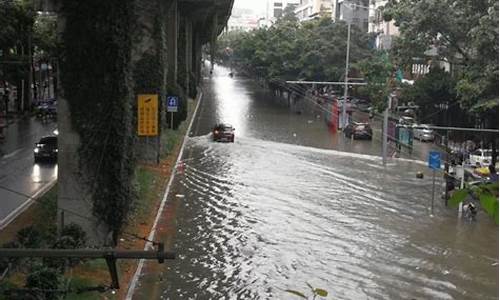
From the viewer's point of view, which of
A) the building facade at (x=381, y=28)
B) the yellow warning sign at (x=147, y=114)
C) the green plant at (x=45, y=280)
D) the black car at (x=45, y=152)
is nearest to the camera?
the green plant at (x=45, y=280)

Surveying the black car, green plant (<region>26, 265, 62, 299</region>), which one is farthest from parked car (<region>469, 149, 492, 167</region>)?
green plant (<region>26, 265, 62, 299</region>)

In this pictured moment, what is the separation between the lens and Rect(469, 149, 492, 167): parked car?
3714 cm

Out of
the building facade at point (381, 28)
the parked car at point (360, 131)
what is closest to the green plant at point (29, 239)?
the parked car at point (360, 131)

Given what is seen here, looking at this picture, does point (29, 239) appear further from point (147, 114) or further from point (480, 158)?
point (480, 158)

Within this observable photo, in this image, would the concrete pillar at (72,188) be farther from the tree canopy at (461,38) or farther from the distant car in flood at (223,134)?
the distant car in flood at (223,134)

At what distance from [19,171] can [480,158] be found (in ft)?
77.9

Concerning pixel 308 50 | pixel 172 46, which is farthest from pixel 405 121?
pixel 308 50

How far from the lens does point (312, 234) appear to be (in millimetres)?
21781

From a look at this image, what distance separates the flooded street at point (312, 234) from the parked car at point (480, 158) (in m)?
2.87

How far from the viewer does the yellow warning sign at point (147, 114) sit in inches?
1080

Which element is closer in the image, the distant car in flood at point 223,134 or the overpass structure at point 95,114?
the overpass structure at point 95,114

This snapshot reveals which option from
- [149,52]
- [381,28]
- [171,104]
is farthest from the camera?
[381,28]

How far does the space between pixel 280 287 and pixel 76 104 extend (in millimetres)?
6430

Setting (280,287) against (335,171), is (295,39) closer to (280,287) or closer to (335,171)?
(335,171)
